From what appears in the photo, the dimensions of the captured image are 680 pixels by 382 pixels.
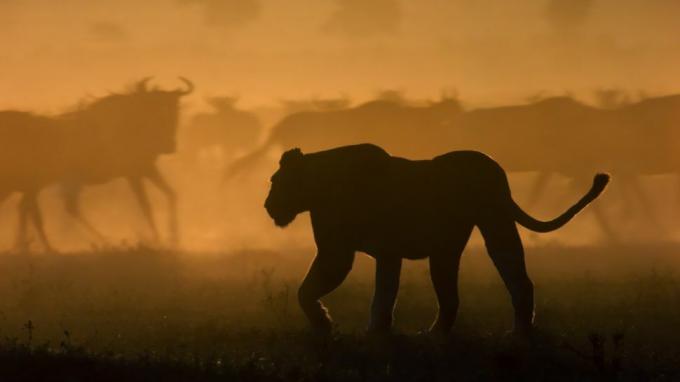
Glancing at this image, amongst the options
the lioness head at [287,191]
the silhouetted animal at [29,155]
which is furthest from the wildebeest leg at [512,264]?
the silhouetted animal at [29,155]

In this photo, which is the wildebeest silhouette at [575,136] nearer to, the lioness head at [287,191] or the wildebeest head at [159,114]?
the wildebeest head at [159,114]

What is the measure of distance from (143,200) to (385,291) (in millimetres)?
22097

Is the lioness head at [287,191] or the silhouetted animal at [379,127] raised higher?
the silhouetted animal at [379,127]

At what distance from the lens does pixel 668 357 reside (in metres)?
16.4

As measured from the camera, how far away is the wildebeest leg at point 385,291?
1836 cm

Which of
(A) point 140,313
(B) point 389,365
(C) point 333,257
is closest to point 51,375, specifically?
(B) point 389,365

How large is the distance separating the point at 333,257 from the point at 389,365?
3119mm

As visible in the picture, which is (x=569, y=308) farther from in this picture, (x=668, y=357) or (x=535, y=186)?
(x=535, y=186)

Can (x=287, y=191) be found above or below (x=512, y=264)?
above

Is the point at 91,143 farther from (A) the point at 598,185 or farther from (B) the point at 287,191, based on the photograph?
(A) the point at 598,185

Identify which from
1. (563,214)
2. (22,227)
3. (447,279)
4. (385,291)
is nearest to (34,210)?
(22,227)

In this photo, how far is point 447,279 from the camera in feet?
60.5

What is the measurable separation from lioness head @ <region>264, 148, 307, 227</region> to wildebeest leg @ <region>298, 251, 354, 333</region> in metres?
1.20

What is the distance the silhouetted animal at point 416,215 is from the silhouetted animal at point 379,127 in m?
23.1
